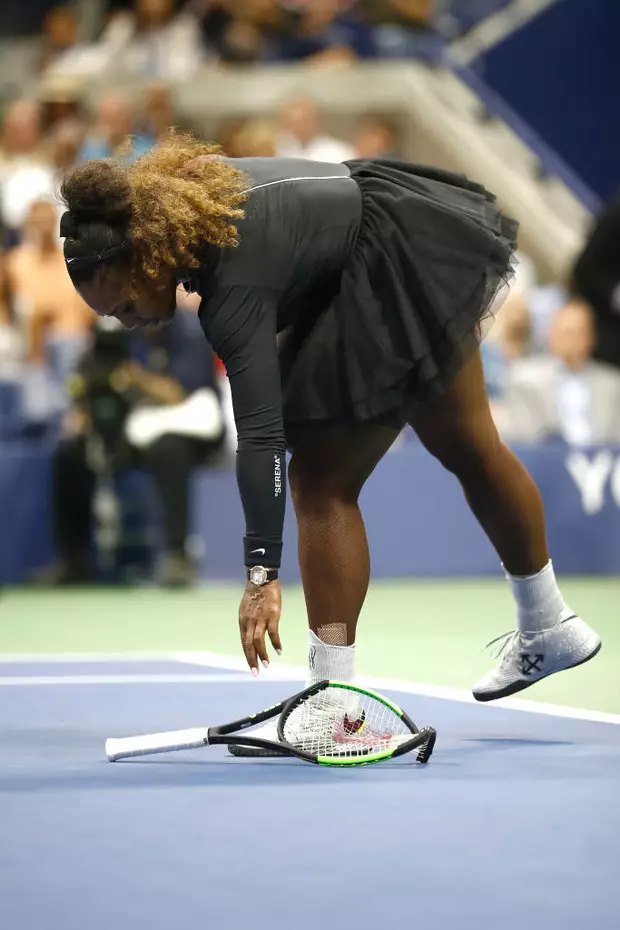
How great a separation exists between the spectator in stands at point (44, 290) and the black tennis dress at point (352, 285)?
18.3 feet

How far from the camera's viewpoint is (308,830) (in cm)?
325

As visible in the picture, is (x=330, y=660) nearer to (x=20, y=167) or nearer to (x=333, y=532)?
(x=333, y=532)

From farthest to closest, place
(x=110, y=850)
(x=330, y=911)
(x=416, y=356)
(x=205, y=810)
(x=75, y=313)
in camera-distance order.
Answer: (x=75, y=313) → (x=416, y=356) → (x=205, y=810) → (x=110, y=850) → (x=330, y=911)

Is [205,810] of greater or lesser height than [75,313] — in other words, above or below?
below

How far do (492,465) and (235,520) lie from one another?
4506mm

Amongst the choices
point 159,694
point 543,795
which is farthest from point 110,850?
point 159,694

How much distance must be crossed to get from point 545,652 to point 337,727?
73 centimetres

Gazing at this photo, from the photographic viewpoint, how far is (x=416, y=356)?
4.14 meters

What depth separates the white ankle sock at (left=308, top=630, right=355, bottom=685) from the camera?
13.8 feet

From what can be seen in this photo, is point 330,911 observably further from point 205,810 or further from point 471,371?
point 471,371

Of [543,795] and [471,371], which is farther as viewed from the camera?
[471,371]

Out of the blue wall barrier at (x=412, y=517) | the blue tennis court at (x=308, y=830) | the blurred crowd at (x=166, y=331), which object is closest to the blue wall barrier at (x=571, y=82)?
the blurred crowd at (x=166, y=331)

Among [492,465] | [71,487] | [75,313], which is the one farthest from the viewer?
[75,313]

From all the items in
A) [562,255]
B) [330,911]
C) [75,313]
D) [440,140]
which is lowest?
[330,911]
